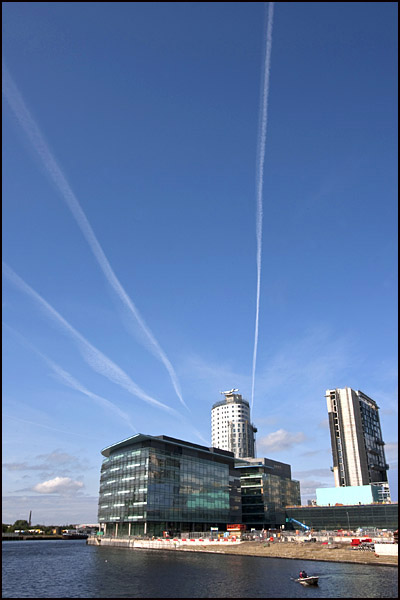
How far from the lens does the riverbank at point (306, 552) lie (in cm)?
8588

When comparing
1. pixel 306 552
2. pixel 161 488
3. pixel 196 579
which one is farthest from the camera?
pixel 161 488

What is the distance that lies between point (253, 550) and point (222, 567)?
30.8 m

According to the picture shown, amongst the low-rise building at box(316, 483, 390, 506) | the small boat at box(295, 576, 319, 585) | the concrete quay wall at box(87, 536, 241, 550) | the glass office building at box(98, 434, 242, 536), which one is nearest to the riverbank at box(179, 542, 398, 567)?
the concrete quay wall at box(87, 536, 241, 550)

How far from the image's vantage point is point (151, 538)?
13975cm

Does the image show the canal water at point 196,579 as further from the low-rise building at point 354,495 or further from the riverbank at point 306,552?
the low-rise building at point 354,495

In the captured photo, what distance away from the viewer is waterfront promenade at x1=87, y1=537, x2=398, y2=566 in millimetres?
87863

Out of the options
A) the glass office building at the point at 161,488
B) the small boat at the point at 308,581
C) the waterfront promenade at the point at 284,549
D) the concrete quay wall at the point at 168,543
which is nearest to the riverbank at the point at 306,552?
the waterfront promenade at the point at 284,549

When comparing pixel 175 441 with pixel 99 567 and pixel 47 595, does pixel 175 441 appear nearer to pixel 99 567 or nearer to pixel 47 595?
pixel 99 567

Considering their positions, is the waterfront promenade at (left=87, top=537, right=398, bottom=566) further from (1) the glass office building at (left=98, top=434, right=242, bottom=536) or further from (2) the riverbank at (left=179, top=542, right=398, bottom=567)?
(1) the glass office building at (left=98, top=434, right=242, bottom=536)

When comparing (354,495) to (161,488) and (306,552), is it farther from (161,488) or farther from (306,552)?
(306,552)

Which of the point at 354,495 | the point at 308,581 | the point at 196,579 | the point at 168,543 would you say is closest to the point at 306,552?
the point at 308,581

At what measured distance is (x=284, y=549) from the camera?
105375mm

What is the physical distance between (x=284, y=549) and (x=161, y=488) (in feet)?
204

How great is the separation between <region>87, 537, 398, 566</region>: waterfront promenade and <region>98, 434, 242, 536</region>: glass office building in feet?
55.8
